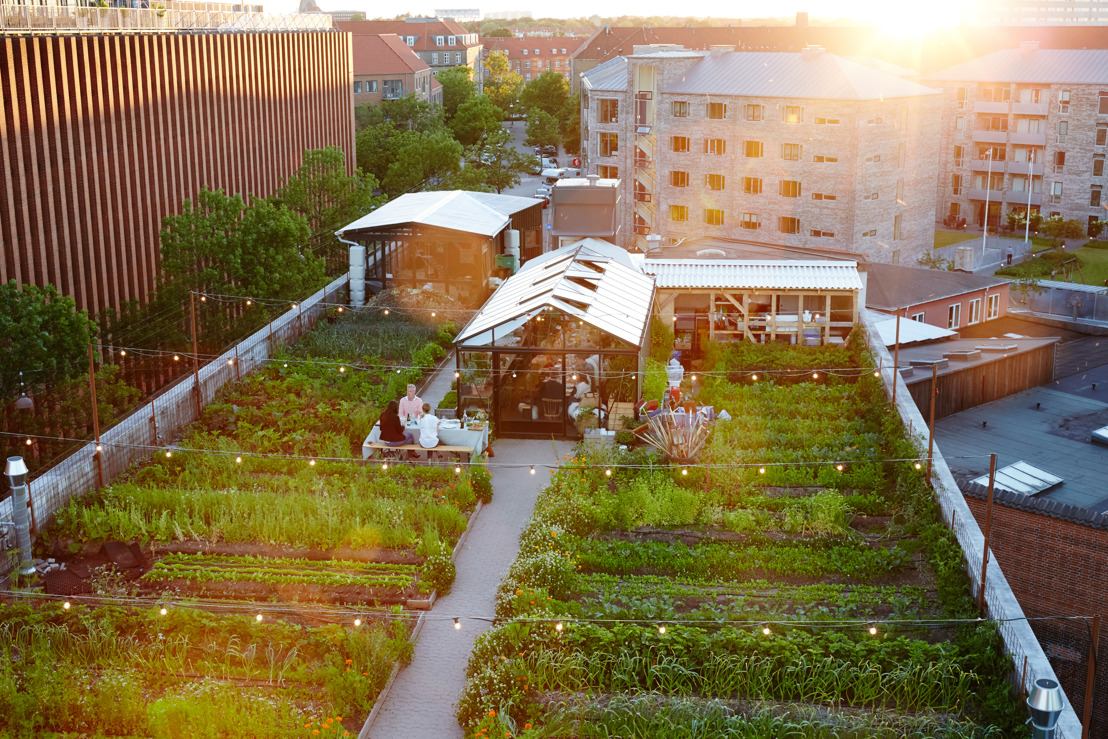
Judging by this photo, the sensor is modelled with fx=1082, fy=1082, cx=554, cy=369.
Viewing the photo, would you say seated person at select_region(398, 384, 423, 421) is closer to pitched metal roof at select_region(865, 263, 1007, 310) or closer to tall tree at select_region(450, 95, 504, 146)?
pitched metal roof at select_region(865, 263, 1007, 310)

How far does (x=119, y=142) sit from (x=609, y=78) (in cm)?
3499

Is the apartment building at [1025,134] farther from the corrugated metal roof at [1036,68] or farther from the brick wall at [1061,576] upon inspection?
the brick wall at [1061,576]

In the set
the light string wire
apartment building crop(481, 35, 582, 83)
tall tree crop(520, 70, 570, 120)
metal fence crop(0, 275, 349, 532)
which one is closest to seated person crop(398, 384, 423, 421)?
the light string wire

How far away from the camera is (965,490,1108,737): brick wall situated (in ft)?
58.0

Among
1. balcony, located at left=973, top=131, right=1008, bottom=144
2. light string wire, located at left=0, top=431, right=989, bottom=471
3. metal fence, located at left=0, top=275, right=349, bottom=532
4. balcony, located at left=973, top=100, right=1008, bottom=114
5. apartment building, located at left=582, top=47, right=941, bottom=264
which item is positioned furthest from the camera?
balcony, located at left=973, top=131, right=1008, bottom=144

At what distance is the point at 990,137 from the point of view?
70438 mm

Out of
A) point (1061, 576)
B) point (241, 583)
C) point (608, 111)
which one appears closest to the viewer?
point (241, 583)

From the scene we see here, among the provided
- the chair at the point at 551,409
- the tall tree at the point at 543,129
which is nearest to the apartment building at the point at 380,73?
the tall tree at the point at 543,129

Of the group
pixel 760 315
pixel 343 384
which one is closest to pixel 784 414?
pixel 760 315

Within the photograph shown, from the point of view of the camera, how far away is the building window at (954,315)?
41.4 meters

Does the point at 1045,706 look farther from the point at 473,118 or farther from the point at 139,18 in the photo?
the point at 473,118

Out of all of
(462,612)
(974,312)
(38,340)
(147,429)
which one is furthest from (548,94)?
(462,612)

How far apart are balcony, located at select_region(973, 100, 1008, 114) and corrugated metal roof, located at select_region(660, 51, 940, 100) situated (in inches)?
688

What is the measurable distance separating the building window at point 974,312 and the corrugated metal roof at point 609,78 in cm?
2400
